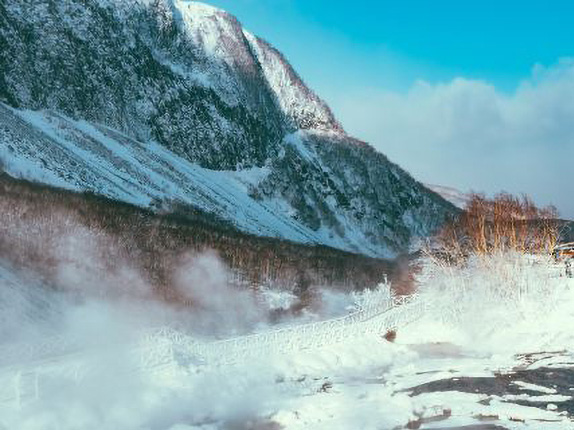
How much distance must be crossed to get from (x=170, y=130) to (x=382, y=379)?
133 m

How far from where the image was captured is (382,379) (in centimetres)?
3400

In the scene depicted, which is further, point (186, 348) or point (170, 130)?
point (170, 130)

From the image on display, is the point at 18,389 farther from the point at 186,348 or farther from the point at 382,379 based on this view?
the point at 382,379

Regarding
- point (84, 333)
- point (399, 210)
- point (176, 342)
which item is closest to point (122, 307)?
point (84, 333)

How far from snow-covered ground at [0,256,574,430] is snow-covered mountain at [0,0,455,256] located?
226ft

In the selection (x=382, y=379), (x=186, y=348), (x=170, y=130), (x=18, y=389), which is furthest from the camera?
(x=170, y=130)

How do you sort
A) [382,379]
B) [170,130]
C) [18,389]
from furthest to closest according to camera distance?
1. [170,130]
2. [382,379]
3. [18,389]

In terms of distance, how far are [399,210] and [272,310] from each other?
431 feet

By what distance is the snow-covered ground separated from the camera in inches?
995

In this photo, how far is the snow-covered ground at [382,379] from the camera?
25266 mm

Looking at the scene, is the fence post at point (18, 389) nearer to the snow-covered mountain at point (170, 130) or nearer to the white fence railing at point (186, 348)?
the white fence railing at point (186, 348)

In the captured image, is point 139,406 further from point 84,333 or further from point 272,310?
point 272,310

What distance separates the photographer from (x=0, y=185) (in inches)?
3113

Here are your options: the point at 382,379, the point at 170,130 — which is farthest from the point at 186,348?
the point at 170,130
